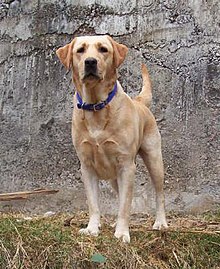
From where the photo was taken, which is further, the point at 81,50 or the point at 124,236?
the point at 81,50

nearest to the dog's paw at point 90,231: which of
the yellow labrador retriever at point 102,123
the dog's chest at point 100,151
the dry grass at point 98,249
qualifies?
the yellow labrador retriever at point 102,123

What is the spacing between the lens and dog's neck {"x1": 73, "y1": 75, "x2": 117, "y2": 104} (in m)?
3.51

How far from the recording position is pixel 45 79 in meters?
5.29

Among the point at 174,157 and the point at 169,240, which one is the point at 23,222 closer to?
the point at 169,240

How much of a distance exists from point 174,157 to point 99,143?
1568mm

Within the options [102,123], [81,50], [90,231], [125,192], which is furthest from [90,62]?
[90,231]

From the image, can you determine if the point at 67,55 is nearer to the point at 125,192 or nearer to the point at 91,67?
the point at 91,67

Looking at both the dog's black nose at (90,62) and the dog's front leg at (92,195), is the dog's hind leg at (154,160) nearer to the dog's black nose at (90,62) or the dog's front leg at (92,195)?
the dog's front leg at (92,195)

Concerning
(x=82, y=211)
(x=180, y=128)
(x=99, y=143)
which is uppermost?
(x=99, y=143)

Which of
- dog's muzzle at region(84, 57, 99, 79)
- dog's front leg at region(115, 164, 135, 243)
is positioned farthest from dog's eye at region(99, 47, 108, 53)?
dog's front leg at region(115, 164, 135, 243)

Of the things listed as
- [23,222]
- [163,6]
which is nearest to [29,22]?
[163,6]

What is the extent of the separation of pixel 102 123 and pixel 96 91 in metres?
0.20

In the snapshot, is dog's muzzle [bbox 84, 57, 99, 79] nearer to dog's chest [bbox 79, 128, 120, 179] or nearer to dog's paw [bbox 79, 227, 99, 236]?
dog's chest [bbox 79, 128, 120, 179]

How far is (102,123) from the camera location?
347 centimetres
